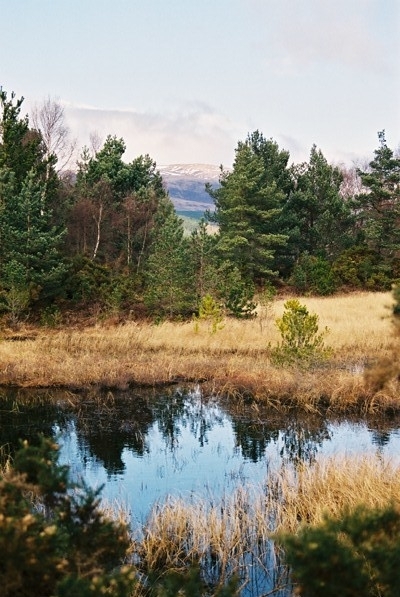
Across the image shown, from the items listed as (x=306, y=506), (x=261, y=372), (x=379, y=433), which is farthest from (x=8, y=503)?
(x=261, y=372)

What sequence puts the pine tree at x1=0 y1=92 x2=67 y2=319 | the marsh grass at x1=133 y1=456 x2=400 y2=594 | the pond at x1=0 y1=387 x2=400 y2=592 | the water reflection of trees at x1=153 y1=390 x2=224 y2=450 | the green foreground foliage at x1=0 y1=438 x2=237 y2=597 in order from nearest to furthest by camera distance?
the green foreground foliage at x1=0 y1=438 x2=237 y2=597, the marsh grass at x1=133 y1=456 x2=400 y2=594, the pond at x1=0 y1=387 x2=400 y2=592, the water reflection of trees at x1=153 y1=390 x2=224 y2=450, the pine tree at x1=0 y1=92 x2=67 y2=319

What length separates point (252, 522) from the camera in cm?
749

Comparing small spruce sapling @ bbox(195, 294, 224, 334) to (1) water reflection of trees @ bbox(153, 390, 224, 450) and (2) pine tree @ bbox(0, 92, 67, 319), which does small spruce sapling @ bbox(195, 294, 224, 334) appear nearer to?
(1) water reflection of trees @ bbox(153, 390, 224, 450)

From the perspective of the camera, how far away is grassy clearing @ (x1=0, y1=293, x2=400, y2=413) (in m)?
14.1

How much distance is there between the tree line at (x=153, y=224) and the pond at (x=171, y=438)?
10694 millimetres

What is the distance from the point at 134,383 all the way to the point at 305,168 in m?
30.8

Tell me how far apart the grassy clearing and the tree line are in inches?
152

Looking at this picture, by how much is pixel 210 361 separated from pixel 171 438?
5210mm

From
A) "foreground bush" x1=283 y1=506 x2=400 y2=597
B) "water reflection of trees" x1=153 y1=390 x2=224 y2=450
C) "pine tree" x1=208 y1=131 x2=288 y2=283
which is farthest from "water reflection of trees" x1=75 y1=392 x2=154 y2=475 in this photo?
"pine tree" x1=208 y1=131 x2=288 y2=283

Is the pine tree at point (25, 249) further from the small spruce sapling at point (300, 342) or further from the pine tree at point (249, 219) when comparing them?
the pine tree at point (249, 219)

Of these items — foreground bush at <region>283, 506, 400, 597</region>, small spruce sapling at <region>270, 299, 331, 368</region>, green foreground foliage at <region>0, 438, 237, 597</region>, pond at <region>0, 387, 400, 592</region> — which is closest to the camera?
foreground bush at <region>283, 506, 400, 597</region>

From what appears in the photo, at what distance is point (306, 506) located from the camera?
7.87m

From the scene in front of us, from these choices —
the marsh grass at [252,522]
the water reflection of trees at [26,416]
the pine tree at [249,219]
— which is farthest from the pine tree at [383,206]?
the marsh grass at [252,522]

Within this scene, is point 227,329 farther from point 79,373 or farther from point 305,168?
point 305,168
